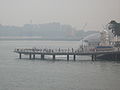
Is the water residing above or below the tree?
below

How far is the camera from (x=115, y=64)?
64.3 metres

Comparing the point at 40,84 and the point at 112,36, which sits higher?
the point at 112,36

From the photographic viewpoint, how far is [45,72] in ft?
180

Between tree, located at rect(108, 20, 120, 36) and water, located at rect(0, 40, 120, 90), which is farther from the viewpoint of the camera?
tree, located at rect(108, 20, 120, 36)

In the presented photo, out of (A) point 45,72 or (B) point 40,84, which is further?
(A) point 45,72

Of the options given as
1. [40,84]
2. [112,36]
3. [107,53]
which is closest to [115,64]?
[107,53]

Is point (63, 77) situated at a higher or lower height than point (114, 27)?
lower

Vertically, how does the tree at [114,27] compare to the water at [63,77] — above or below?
above

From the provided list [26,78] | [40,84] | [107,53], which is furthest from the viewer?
[107,53]

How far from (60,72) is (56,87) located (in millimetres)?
12901

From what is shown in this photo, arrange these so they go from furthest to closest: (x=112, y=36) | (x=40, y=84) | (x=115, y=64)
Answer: (x=112, y=36) < (x=115, y=64) < (x=40, y=84)

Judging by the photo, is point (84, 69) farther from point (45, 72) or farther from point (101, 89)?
point (101, 89)

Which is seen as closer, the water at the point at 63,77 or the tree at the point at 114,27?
the water at the point at 63,77

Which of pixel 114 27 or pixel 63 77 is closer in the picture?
pixel 63 77
